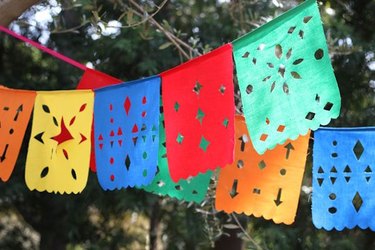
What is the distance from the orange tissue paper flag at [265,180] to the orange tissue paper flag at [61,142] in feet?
1.08

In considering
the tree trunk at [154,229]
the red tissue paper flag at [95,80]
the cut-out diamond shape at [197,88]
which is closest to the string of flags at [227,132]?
the cut-out diamond shape at [197,88]

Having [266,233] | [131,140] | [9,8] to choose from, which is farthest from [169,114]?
[266,233]

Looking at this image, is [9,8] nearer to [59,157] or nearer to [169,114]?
[59,157]

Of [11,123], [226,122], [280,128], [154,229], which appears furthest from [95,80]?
[154,229]

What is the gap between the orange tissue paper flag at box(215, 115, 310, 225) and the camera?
1.33 meters

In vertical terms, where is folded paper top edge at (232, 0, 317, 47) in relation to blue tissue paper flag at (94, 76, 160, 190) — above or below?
above

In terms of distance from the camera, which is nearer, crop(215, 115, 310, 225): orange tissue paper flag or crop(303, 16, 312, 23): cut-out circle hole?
crop(303, 16, 312, 23): cut-out circle hole

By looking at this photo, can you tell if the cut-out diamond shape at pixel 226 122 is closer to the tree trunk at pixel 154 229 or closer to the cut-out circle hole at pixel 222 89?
the cut-out circle hole at pixel 222 89

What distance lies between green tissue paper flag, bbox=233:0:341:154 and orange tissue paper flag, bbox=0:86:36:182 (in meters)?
0.63

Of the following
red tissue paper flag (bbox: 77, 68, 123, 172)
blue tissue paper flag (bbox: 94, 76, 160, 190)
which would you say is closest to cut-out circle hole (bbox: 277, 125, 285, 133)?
blue tissue paper flag (bbox: 94, 76, 160, 190)

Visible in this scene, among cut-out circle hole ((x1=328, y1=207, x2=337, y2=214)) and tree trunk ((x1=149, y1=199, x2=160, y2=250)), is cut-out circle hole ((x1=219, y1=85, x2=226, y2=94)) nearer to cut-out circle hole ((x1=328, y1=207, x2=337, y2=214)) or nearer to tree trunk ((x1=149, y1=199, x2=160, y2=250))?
cut-out circle hole ((x1=328, y1=207, x2=337, y2=214))

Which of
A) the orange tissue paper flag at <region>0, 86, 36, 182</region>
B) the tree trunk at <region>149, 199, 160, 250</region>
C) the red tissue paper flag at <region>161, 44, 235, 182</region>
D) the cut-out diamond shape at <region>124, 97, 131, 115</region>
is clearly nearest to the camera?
the red tissue paper flag at <region>161, 44, 235, 182</region>

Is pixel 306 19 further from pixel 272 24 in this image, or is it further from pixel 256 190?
pixel 256 190

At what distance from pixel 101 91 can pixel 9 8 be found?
0.37 meters
